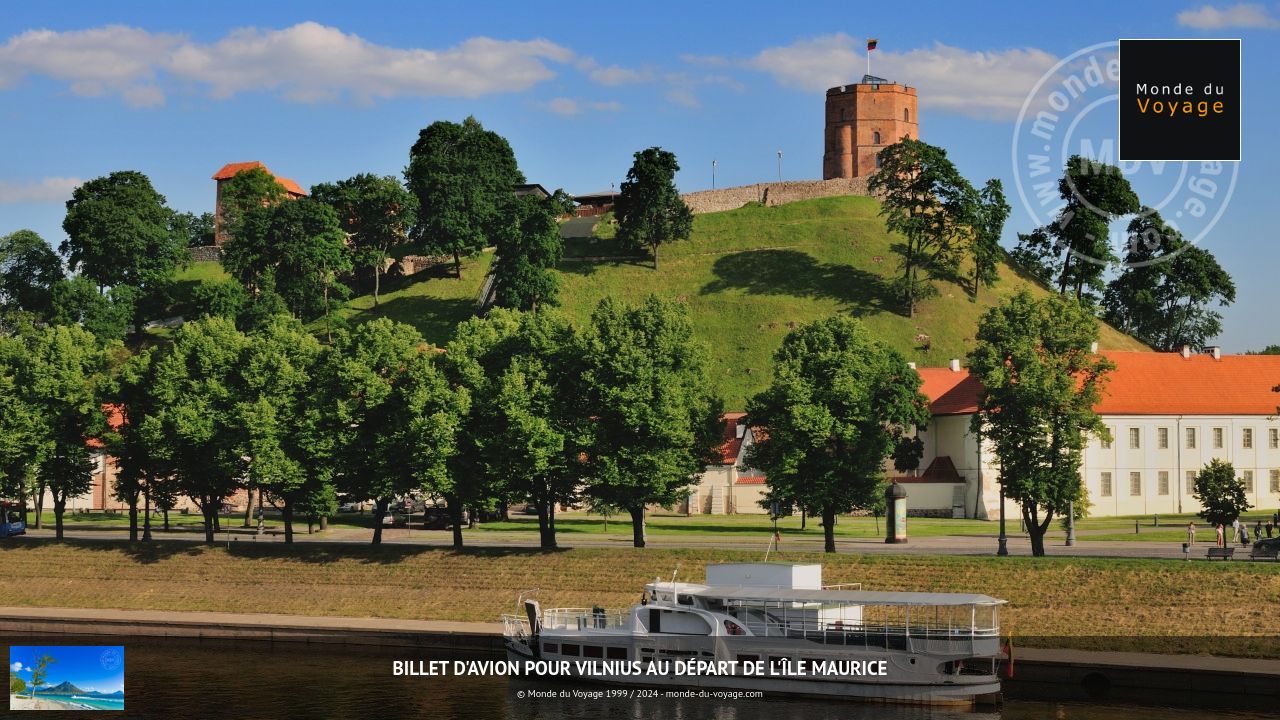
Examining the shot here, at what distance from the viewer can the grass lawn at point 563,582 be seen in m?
53.2

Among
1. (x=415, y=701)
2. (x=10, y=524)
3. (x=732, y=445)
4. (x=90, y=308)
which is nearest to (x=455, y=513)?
(x=415, y=701)

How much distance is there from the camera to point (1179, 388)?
99.4 m

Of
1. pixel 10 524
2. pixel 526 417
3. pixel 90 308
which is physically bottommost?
pixel 10 524

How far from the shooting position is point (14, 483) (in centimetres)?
7975

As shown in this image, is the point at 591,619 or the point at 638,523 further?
the point at 638,523

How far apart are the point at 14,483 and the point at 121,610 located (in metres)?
17.2

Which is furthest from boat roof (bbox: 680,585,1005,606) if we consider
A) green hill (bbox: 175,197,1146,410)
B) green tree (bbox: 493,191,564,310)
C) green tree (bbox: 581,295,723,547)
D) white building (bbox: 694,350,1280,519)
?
green tree (bbox: 493,191,564,310)

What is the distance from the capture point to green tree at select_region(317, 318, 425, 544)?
72812 millimetres

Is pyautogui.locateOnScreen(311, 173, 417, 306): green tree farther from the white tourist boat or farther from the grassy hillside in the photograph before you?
the white tourist boat

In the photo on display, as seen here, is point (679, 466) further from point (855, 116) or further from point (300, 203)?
point (855, 116)

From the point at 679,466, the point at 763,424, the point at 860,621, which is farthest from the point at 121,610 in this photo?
the point at 860,621

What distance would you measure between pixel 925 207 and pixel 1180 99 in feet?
273

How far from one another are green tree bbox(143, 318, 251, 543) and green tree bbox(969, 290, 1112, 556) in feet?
129

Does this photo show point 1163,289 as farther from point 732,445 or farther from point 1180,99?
point 1180,99
